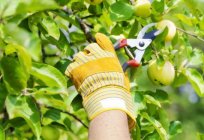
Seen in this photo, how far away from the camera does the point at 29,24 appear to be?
1316 millimetres

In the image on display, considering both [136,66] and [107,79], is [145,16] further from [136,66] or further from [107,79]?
[107,79]

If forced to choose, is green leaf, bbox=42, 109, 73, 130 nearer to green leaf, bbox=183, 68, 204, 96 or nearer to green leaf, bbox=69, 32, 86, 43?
green leaf, bbox=69, 32, 86, 43

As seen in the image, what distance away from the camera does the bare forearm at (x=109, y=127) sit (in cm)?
128

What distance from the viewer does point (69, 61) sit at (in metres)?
1.54

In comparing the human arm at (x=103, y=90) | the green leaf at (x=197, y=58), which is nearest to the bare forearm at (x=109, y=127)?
the human arm at (x=103, y=90)

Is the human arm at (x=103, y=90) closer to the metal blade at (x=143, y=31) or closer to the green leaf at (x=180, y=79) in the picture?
the metal blade at (x=143, y=31)

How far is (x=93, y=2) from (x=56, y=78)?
28cm

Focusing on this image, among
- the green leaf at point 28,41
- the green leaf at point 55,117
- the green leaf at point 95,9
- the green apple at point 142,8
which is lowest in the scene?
the green leaf at point 55,117

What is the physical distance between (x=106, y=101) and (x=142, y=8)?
29 centimetres

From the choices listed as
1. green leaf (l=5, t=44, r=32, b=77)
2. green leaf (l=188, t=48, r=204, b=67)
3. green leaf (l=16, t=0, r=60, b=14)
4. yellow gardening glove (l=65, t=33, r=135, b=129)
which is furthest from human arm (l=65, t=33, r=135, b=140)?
green leaf (l=16, t=0, r=60, b=14)

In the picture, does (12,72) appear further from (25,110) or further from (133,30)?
(133,30)

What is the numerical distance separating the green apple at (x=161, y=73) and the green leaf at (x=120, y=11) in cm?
18

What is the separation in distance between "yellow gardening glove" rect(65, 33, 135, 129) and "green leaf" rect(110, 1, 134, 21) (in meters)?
0.11

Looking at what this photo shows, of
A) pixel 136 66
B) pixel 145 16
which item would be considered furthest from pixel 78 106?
pixel 145 16
